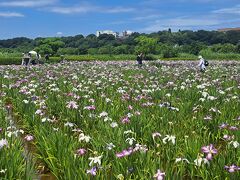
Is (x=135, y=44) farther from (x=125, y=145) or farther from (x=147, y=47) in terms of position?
(x=125, y=145)

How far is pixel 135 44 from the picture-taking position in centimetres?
9812

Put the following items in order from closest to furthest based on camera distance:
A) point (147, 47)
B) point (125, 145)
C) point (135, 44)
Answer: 1. point (125, 145)
2. point (147, 47)
3. point (135, 44)

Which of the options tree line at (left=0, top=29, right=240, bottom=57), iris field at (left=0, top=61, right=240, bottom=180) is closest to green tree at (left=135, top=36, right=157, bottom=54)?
tree line at (left=0, top=29, right=240, bottom=57)

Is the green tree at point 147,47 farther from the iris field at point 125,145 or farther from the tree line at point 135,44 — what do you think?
the iris field at point 125,145

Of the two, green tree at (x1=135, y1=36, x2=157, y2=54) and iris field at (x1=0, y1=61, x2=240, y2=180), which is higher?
iris field at (x1=0, y1=61, x2=240, y2=180)

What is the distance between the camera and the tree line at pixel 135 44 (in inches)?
2554

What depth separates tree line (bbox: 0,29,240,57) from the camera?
6488cm

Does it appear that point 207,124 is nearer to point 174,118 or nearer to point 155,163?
point 174,118

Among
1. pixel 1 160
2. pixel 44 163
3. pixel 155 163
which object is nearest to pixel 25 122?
pixel 44 163

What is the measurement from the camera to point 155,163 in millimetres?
4746

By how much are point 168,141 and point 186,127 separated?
160cm

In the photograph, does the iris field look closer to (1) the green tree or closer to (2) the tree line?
(2) the tree line

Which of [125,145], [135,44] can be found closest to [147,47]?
[135,44]

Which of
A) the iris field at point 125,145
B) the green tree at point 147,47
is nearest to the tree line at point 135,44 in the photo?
the green tree at point 147,47
